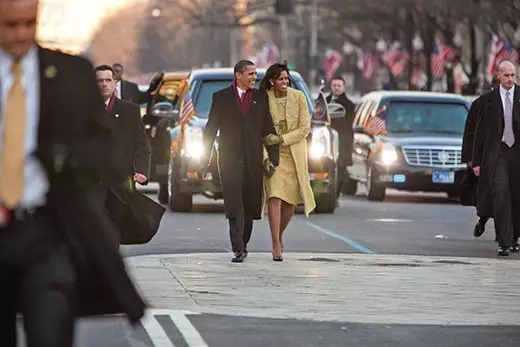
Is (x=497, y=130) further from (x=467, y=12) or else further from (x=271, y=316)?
(x=467, y=12)

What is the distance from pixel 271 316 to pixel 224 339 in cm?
123

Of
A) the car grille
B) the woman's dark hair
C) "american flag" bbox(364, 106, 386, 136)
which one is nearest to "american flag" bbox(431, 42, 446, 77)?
"american flag" bbox(364, 106, 386, 136)

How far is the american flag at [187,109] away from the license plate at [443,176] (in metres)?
5.45

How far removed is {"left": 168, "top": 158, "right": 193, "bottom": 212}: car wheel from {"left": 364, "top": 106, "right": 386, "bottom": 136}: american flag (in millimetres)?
5467

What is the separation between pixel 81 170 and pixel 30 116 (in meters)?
0.25

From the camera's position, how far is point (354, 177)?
102 ft

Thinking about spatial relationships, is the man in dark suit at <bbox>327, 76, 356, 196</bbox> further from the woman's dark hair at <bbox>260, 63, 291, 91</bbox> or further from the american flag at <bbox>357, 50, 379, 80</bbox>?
the american flag at <bbox>357, 50, 379, 80</bbox>

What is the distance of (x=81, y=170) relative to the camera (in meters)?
6.16

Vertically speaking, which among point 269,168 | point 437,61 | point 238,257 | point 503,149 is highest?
point 437,61

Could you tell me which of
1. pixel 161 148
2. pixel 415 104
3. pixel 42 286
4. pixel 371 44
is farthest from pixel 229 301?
pixel 371 44

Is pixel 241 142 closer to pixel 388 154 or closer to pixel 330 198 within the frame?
pixel 330 198

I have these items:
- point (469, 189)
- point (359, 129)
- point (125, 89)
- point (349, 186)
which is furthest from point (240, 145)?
point (349, 186)

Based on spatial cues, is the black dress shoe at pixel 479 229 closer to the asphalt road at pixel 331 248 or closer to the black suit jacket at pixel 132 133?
the asphalt road at pixel 331 248

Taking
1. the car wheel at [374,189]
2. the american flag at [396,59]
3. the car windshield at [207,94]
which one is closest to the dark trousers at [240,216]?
the car windshield at [207,94]
